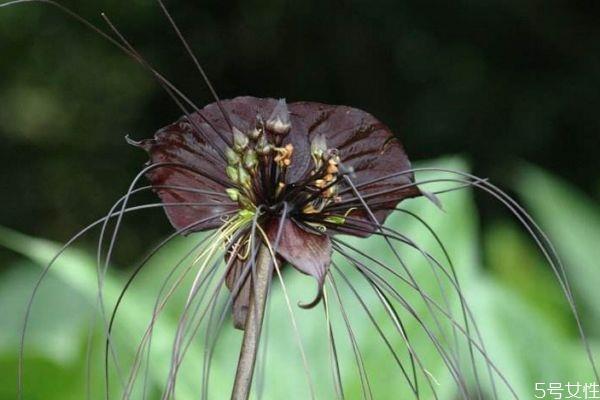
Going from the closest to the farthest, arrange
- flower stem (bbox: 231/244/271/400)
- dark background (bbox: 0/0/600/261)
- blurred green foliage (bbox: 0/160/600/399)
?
flower stem (bbox: 231/244/271/400) < blurred green foliage (bbox: 0/160/600/399) < dark background (bbox: 0/0/600/261)

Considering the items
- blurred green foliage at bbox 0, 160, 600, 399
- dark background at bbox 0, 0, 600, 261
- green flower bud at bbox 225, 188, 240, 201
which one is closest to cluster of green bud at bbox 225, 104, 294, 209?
green flower bud at bbox 225, 188, 240, 201

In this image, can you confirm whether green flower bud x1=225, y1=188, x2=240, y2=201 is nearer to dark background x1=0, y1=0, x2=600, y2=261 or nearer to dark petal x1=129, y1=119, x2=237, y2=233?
dark petal x1=129, y1=119, x2=237, y2=233

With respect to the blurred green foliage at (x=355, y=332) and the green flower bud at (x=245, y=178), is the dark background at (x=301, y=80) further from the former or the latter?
the green flower bud at (x=245, y=178)

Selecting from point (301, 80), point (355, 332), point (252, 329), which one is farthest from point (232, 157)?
point (301, 80)

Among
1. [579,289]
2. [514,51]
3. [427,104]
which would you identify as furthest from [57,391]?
[514,51]

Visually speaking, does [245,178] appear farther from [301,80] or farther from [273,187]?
[301,80]

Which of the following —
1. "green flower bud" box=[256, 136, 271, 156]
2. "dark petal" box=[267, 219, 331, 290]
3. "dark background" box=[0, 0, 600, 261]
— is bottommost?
"dark petal" box=[267, 219, 331, 290]

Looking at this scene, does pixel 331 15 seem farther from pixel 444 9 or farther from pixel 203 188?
pixel 203 188

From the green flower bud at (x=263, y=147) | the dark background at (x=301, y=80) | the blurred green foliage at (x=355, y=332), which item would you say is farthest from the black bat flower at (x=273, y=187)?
the dark background at (x=301, y=80)
